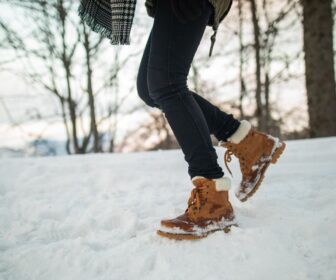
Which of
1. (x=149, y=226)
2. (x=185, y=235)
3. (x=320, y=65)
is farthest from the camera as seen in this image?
(x=320, y=65)

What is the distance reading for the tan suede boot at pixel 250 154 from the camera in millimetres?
1560

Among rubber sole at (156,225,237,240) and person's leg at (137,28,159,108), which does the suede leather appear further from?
person's leg at (137,28,159,108)

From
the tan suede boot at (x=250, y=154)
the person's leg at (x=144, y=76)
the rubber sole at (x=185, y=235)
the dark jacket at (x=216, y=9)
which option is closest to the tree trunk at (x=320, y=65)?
the tan suede boot at (x=250, y=154)

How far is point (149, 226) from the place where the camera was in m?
1.56

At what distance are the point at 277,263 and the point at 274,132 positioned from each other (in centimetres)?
1679

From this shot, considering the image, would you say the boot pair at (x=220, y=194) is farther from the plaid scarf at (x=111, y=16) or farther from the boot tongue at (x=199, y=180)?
the plaid scarf at (x=111, y=16)

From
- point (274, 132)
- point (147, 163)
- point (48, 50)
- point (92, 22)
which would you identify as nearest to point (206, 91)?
point (274, 132)

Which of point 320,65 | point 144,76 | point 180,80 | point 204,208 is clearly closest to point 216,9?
point 180,80

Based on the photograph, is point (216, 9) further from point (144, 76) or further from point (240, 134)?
point (240, 134)

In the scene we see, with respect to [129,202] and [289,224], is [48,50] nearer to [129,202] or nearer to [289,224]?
[129,202]

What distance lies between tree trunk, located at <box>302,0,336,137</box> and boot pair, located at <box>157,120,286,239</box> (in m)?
3.61

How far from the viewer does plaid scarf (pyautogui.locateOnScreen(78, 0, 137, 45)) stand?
52.6 inches

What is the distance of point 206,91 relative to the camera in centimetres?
1816

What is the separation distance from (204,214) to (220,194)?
0.10m
